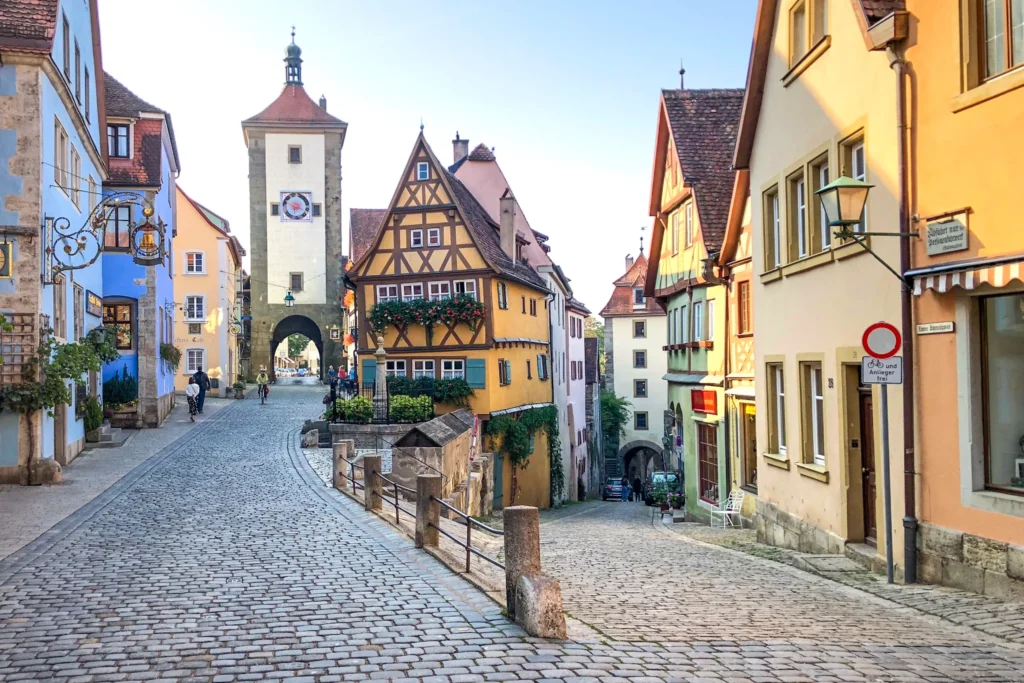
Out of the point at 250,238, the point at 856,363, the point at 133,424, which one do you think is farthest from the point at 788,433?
the point at 250,238

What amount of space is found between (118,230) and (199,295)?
58.2 ft

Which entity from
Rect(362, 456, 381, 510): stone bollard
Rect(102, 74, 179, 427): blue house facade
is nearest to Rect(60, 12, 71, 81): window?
Rect(102, 74, 179, 427): blue house facade

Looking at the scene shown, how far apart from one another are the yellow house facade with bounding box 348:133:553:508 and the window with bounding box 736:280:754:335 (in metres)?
12.4

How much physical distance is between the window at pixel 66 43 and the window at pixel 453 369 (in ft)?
47.0

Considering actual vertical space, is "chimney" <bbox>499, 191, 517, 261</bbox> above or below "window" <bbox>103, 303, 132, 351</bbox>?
above

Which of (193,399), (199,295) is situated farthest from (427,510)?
(199,295)

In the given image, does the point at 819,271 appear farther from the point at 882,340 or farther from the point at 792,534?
the point at 792,534

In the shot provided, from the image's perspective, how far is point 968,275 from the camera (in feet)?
30.2

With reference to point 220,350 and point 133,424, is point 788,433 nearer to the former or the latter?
point 133,424

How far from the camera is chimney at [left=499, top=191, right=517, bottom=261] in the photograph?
3553cm

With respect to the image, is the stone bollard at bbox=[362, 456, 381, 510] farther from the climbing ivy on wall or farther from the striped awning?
the climbing ivy on wall

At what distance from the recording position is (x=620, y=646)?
7.13 m

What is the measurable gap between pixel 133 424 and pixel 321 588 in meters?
22.9

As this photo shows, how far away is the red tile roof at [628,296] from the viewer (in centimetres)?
6053
